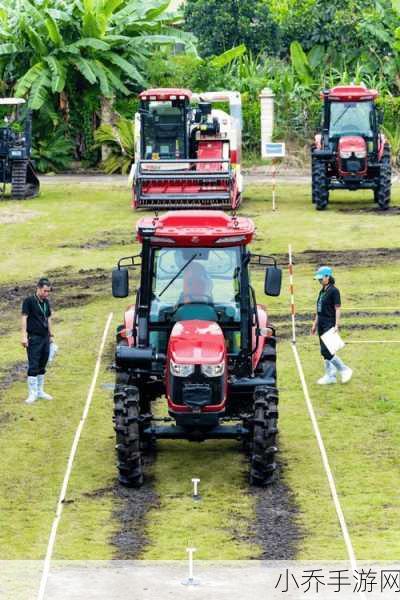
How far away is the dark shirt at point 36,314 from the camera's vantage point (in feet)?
62.1

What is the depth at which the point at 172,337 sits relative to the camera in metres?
15.9

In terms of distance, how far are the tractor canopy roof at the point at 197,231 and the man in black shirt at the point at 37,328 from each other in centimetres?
276

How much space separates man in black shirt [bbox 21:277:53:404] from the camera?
1890cm

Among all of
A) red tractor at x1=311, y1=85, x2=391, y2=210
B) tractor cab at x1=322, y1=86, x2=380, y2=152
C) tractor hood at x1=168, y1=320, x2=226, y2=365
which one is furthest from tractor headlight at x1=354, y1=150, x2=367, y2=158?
tractor hood at x1=168, y1=320, x2=226, y2=365

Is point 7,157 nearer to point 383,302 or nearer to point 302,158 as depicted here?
point 302,158

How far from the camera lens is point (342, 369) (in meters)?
20.2

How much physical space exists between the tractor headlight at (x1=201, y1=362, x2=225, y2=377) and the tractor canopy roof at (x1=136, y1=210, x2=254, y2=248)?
4.52 ft

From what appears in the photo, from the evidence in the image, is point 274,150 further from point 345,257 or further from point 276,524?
point 276,524

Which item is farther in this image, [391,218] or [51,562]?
[391,218]

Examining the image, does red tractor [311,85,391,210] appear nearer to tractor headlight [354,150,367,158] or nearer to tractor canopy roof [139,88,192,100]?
tractor headlight [354,150,367,158]

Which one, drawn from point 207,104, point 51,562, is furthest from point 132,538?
point 207,104

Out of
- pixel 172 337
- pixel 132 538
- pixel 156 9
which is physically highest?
pixel 156 9

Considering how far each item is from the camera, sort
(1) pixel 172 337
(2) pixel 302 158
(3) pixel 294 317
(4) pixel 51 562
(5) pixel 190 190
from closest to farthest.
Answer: (4) pixel 51 562
(1) pixel 172 337
(3) pixel 294 317
(5) pixel 190 190
(2) pixel 302 158

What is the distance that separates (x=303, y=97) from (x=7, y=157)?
1069 cm
